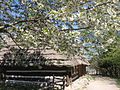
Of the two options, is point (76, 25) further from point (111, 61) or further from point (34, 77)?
point (111, 61)

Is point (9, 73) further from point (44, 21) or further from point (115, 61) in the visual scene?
point (115, 61)

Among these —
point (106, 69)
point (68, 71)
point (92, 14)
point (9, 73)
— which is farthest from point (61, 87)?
point (106, 69)

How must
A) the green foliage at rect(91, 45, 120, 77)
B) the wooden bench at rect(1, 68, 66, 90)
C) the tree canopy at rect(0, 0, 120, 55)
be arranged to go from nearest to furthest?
the tree canopy at rect(0, 0, 120, 55), the wooden bench at rect(1, 68, 66, 90), the green foliage at rect(91, 45, 120, 77)

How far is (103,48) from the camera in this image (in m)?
4.54

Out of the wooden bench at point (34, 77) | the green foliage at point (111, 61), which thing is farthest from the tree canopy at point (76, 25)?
the green foliage at point (111, 61)

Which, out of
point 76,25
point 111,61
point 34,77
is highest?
point 76,25

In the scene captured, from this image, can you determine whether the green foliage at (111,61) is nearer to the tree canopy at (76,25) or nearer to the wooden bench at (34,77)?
the wooden bench at (34,77)

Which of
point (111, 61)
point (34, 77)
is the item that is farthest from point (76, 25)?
point (111, 61)

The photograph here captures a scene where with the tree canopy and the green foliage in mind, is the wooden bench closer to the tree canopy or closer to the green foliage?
the tree canopy

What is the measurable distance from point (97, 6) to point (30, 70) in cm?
743

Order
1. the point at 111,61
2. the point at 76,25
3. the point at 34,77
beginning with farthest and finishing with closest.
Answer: the point at 111,61, the point at 34,77, the point at 76,25

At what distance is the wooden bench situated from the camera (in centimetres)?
942

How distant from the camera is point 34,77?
32.4ft

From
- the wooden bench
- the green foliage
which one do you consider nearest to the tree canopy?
the wooden bench
